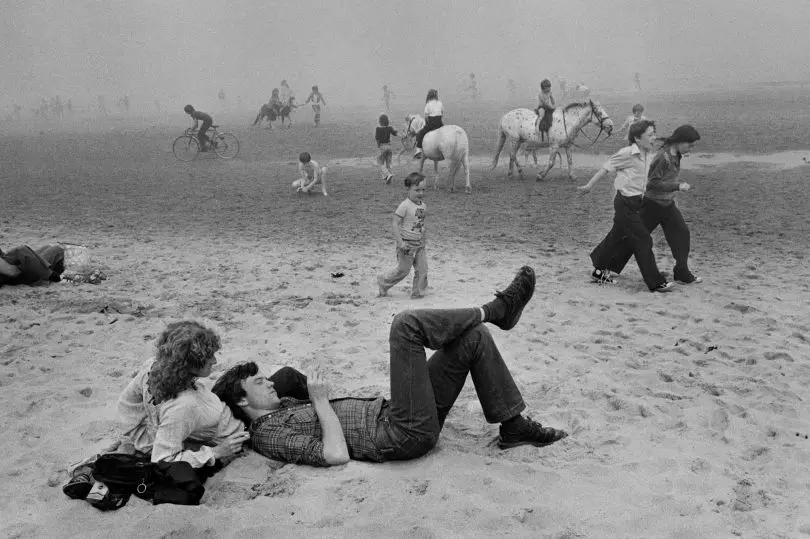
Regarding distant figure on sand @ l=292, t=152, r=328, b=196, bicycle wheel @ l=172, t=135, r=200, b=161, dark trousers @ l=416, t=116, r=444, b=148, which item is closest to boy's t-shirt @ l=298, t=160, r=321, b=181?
distant figure on sand @ l=292, t=152, r=328, b=196

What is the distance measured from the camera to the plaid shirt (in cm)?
366

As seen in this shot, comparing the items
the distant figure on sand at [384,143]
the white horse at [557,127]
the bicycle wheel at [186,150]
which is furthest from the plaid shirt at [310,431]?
the bicycle wheel at [186,150]

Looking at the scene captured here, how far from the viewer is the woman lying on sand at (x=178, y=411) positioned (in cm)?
331

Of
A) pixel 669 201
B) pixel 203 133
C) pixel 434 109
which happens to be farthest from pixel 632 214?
pixel 203 133

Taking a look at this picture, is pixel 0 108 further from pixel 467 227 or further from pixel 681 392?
pixel 681 392

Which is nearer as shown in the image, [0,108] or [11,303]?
[11,303]

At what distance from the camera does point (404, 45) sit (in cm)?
7112

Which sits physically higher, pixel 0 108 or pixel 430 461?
pixel 0 108

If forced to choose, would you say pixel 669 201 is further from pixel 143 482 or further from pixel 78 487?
pixel 78 487

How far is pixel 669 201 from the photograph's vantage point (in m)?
7.01

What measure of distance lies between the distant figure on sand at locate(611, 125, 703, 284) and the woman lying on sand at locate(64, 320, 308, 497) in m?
4.66

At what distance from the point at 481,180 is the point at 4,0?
207 feet

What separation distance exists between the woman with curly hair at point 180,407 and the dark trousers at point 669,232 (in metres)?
4.55

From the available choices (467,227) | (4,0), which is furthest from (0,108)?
(467,227)
